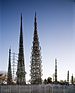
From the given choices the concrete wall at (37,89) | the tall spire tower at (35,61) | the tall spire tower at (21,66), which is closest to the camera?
the concrete wall at (37,89)

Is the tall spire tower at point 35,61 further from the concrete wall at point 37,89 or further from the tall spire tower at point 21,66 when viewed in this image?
the concrete wall at point 37,89

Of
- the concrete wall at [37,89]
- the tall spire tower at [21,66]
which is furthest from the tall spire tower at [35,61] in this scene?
the concrete wall at [37,89]

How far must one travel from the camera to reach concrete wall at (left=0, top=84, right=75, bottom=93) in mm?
3352

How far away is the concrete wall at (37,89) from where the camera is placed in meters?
3.35

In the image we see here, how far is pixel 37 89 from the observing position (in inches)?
143

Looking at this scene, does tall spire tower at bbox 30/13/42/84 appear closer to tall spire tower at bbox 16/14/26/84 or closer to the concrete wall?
tall spire tower at bbox 16/14/26/84

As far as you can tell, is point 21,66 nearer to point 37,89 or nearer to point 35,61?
point 37,89

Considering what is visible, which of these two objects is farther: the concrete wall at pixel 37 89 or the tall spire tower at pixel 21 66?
the tall spire tower at pixel 21 66

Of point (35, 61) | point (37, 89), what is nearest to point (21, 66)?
point (37, 89)

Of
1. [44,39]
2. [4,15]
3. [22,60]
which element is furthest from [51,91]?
[4,15]

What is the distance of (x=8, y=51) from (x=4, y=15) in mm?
540

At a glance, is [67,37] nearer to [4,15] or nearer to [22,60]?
[22,60]

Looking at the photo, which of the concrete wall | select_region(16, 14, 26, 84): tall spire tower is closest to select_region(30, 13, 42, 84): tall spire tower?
select_region(16, 14, 26, 84): tall spire tower

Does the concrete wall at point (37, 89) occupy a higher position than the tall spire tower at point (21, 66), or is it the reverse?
the tall spire tower at point (21, 66)
